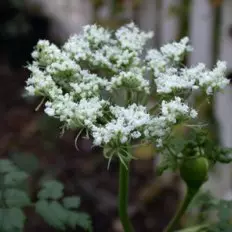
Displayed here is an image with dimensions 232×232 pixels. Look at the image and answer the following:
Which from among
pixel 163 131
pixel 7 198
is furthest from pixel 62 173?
pixel 163 131

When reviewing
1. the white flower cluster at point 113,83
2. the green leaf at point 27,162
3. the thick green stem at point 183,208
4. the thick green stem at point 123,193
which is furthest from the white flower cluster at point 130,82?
the green leaf at point 27,162

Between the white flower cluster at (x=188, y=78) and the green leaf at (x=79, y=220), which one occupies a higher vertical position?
the white flower cluster at (x=188, y=78)

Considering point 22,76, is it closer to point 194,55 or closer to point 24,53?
point 24,53

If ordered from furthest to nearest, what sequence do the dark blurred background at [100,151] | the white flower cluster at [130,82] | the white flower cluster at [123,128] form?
the dark blurred background at [100,151] → the white flower cluster at [130,82] → the white flower cluster at [123,128]

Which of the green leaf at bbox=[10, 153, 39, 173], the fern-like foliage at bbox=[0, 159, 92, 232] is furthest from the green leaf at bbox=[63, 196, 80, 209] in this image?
the green leaf at bbox=[10, 153, 39, 173]

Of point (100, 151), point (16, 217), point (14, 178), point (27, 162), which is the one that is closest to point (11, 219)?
point (16, 217)

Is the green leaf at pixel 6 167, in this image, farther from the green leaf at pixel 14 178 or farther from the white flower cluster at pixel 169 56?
the white flower cluster at pixel 169 56

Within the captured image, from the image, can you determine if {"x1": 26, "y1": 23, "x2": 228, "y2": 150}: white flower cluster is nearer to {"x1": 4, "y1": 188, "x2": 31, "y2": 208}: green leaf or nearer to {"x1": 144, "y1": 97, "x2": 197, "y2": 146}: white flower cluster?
{"x1": 144, "y1": 97, "x2": 197, "y2": 146}: white flower cluster
